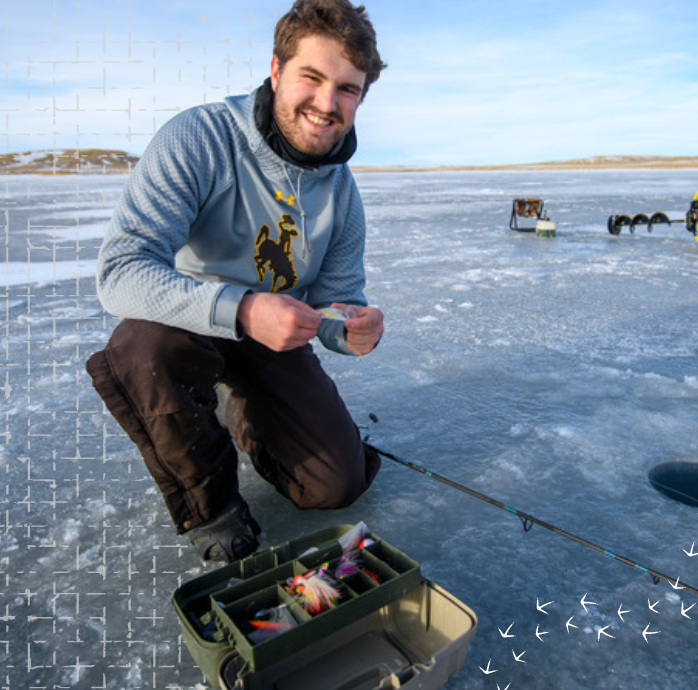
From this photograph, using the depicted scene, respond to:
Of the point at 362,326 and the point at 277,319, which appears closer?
the point at 277,319

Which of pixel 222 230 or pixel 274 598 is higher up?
pixel 222 230

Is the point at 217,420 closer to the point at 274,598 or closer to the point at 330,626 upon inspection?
the point at 274,598

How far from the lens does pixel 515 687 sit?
1.36 meters

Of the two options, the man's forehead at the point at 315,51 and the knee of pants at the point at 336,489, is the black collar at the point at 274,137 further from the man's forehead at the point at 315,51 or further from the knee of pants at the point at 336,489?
the knee of pants at the point at 336,489

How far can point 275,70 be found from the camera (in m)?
2.02

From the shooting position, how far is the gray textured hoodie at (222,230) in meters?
1.67

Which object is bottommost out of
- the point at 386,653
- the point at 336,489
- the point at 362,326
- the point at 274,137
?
the point at 386,653

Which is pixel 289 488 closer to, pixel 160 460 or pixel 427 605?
pixel 160 460

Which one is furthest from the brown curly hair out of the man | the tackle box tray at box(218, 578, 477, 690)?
the tackle box tray at box(218, 578, 477, 690)

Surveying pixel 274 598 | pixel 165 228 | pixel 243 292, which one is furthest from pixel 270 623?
pixel 165 228

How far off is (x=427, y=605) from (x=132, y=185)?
4.60 ft

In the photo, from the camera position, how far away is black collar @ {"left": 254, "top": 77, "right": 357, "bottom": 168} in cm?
199

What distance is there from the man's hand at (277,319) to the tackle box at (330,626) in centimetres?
52

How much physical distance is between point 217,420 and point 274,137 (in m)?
0.93
